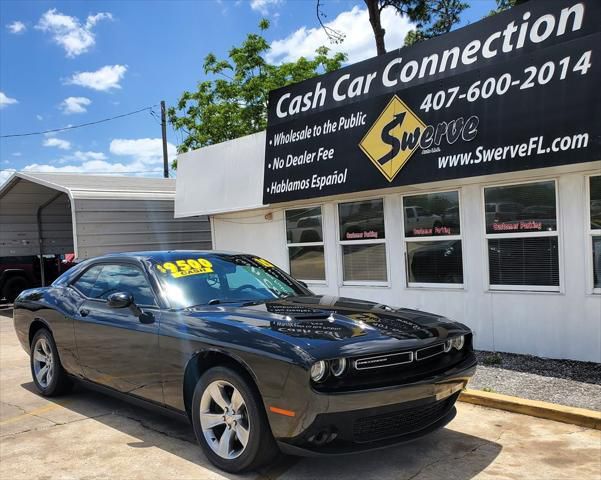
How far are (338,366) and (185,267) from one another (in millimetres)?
2037

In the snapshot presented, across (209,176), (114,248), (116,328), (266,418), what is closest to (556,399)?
(266,418)

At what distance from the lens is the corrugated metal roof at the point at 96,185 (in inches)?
499

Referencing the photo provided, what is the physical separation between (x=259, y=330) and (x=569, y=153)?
4040 millimetres

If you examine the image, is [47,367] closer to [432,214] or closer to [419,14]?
[432,214]

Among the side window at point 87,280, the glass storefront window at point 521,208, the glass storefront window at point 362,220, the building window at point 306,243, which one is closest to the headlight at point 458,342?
the glass storefront window at point 521,208

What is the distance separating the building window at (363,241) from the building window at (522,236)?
1751 millimetres

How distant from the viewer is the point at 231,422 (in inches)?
150

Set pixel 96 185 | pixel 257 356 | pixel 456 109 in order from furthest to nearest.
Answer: pixel 96 185, pixel 456 109, pixel 257 356

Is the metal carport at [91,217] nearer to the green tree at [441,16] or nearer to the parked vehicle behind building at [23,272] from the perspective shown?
the parked vehicle behind building at [23,272]

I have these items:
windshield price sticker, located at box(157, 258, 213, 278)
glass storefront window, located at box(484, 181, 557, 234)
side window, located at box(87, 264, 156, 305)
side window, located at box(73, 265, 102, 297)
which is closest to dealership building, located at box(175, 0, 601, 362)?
glass storefront window, located at box(484, 181, 557, 234)

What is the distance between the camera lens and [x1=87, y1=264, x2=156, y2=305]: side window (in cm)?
481

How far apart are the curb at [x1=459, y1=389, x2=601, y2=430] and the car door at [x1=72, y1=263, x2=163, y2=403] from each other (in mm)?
2948

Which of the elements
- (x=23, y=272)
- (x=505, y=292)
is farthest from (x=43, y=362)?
(x=23, y=272)

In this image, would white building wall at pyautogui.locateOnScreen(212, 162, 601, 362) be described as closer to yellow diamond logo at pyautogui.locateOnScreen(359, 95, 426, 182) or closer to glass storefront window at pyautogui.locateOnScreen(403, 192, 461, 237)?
glass storefront window at pyautogui.locateOnScreen(403, 192, 461, 237)
